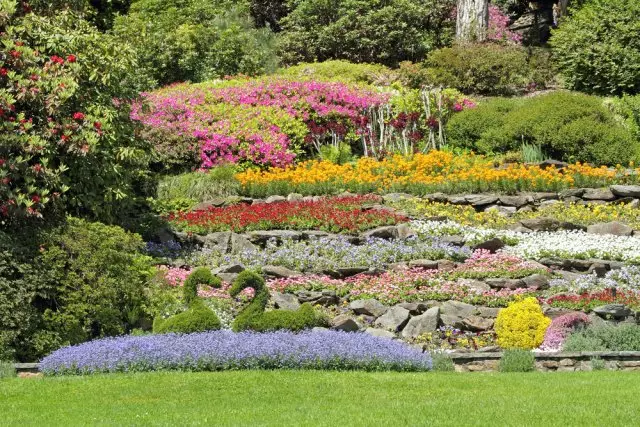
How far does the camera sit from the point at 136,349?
→ 10.5m

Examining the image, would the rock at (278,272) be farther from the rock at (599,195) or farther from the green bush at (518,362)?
the rock at (599,195)

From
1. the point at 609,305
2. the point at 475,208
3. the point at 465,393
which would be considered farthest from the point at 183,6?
the point at 465,393

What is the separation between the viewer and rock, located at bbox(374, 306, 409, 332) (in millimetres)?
12828

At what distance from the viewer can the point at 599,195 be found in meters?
18.4

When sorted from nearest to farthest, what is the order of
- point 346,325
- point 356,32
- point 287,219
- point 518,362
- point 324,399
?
point 324,399 → point 518,362 → point 346,325 → point 287,219 → point 356,32

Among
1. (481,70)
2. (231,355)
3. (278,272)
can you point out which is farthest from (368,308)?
(481,70)

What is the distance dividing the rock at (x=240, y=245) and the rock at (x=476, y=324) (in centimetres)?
393

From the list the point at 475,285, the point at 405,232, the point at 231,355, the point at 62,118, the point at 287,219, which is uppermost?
the point at 62,118

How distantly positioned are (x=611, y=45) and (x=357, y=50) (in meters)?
7.96

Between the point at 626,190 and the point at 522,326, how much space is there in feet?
22.9

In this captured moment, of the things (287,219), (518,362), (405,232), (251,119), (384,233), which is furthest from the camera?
(251,119)

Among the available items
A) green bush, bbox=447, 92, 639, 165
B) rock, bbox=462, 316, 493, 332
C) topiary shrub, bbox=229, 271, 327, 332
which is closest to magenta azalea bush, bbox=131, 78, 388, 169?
green bush, bbox=447, 92, 639, 165

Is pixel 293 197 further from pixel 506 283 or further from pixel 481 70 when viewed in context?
pixel 481 70

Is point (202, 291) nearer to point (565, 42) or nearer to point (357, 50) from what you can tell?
point (565, 42)
